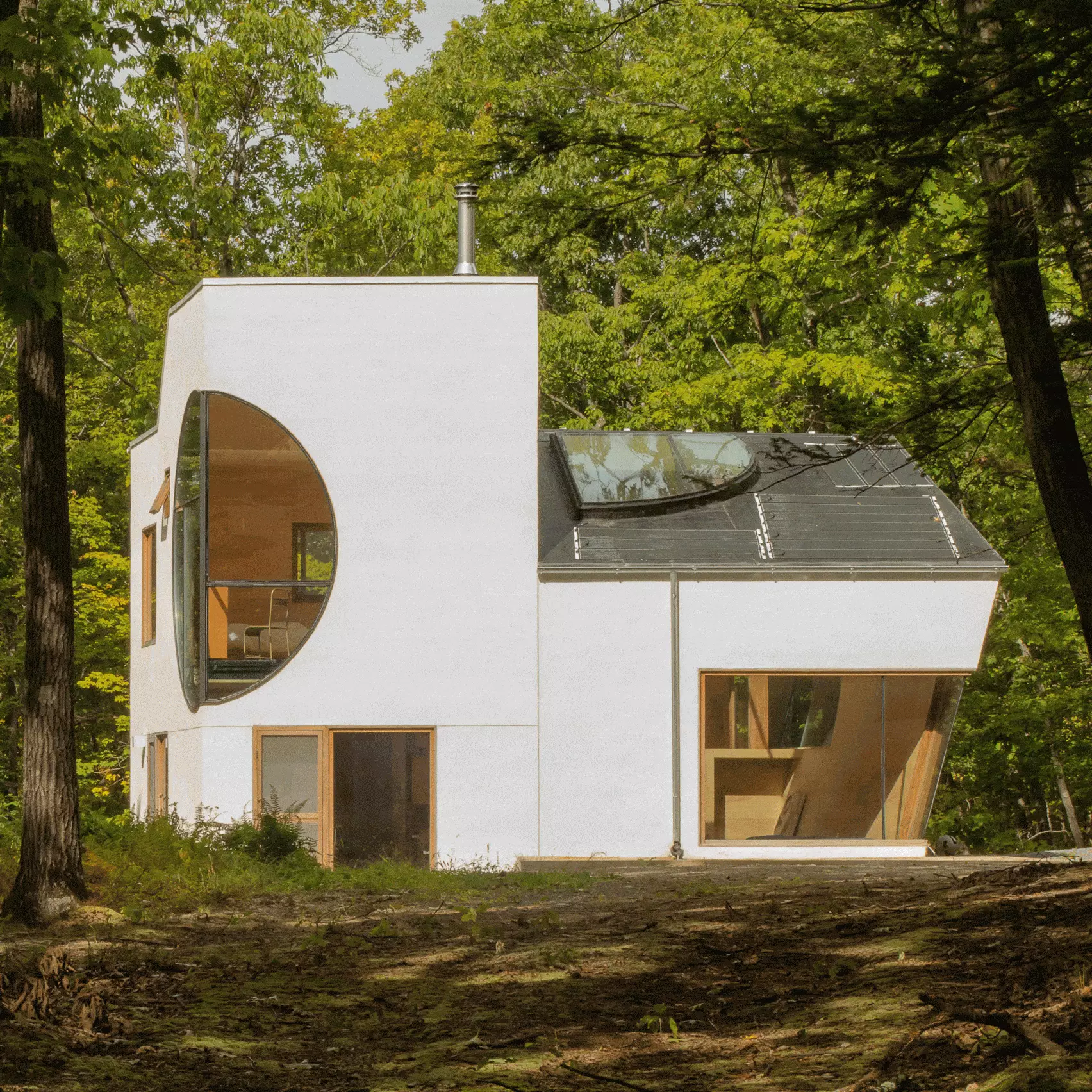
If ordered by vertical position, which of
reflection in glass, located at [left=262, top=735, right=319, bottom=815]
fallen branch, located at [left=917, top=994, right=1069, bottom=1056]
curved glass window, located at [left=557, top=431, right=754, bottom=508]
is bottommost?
reflection in glass, located at [left=262, top=735, right=319, bottom=815]

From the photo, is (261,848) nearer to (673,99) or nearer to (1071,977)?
(1071,977)

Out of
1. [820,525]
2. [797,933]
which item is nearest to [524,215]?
[797,933]

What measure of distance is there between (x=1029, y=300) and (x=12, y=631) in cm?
2712

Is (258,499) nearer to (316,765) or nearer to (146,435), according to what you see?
(316,765)

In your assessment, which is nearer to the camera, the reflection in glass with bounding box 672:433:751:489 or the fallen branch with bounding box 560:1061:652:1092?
the fallen branch with bounding box 560:1061:652:1092

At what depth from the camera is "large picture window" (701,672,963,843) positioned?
17250 mm

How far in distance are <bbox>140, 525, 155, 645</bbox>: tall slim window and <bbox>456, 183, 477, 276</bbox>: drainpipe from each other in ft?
19.4

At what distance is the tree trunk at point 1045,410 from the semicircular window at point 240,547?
32.3ft

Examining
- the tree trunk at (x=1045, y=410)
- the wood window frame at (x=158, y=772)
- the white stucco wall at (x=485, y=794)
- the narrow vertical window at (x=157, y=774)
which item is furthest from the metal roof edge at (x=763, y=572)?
the tree trunk at (x=1045, y=410)

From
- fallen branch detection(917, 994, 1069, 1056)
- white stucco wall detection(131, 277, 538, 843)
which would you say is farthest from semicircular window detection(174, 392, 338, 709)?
fallen branch detection(917, 994, 1069, 1056)

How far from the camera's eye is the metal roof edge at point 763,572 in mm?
17438

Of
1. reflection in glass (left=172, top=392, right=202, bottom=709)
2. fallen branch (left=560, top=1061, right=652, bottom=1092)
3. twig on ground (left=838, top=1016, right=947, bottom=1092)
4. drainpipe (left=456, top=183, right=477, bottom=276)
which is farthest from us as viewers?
drainpipe (left=456, top=183, right=477, bottom=276)

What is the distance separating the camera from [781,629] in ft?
57.6

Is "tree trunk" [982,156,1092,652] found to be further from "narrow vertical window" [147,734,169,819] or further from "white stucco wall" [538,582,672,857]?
"narrow vertical window" [147,734,169,819]
